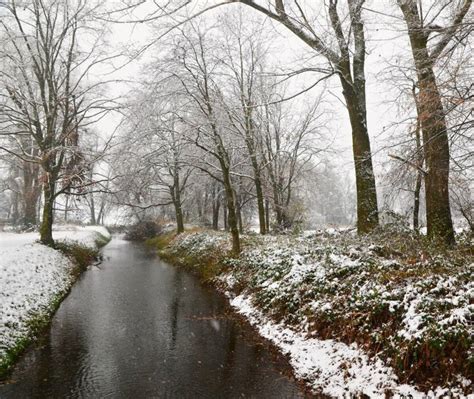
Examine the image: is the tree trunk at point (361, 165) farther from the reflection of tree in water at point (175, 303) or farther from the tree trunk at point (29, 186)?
the tree trunk at point (29, 186)

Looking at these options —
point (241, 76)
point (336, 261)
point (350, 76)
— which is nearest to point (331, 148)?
point (241, 76)

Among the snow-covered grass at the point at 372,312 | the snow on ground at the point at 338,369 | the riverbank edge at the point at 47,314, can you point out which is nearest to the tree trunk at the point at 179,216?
the riverbank edge at the point at 47,314

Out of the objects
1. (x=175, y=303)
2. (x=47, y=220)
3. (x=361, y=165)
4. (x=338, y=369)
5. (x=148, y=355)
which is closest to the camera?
(x=338, y=369)

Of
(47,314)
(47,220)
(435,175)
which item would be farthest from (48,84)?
(435,175)

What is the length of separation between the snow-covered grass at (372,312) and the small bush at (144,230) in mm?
27269

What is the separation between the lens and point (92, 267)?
61.0 ft

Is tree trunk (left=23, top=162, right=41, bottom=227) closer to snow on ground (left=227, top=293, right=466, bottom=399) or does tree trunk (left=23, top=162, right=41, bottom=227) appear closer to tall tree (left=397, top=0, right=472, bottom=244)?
snow on ground (left=227, top=293, right=466, bottom=399)

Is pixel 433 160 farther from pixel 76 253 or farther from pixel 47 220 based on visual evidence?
pixel 76 253

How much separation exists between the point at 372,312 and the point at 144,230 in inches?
1326

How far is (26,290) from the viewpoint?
9.79 m

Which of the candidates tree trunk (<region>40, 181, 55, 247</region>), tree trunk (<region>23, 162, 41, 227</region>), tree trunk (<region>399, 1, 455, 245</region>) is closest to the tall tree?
tree trunk (<region>399, 1, 455, 245</region>)

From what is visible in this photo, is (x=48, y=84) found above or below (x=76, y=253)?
above

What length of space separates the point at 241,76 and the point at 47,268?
12037 millimetres

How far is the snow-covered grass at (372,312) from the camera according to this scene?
5.14 m
